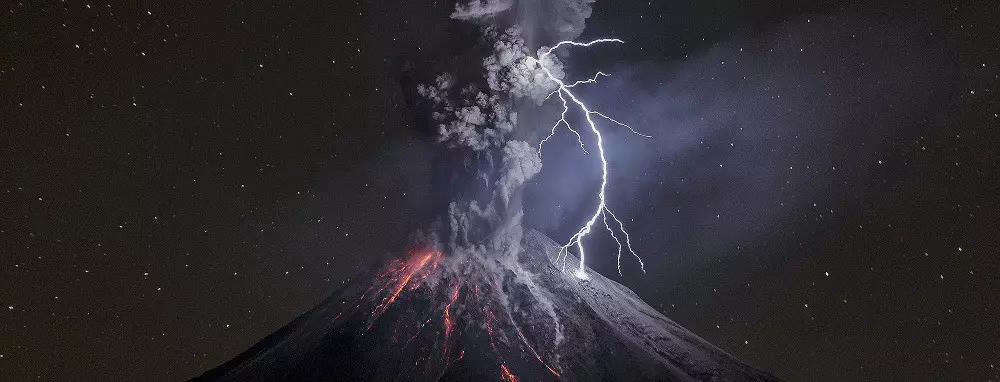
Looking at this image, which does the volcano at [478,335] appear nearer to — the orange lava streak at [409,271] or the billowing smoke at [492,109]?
the orange lava streak at [409,271]

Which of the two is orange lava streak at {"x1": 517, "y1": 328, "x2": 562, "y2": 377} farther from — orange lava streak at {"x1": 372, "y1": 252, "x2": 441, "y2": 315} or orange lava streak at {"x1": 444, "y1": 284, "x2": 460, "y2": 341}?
orange lava streak at {"x1": 372, "y1": 252, "x2": 441, "y2": 315}

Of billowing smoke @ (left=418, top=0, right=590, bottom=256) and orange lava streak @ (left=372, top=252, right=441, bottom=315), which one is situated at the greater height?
billowing smoke @ (left=418, top=0, right=590, bottom=256)

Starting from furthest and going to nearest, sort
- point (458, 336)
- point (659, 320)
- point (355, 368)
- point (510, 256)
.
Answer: point (659, 320) → point (510, 256) → point (458, 336) → point (355, 368)

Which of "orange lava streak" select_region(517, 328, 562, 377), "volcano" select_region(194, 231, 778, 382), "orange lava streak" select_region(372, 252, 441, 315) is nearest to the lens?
"orange lava streak" select_region(517, 328, 562, 377)

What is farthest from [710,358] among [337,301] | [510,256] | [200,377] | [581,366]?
[200,377]

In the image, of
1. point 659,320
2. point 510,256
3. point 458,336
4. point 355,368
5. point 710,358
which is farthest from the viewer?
point 659,320

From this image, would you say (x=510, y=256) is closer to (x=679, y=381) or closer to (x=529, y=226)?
(x=529, y=226)

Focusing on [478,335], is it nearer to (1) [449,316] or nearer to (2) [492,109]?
(1) [449,316]

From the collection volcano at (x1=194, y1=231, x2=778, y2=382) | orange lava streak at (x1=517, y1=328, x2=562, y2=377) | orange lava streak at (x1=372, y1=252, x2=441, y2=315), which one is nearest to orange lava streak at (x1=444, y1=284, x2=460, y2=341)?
volcano at (x1=194, y1=231, x2=778, y2=382)

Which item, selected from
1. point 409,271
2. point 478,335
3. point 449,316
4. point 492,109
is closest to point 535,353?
point 478,335
